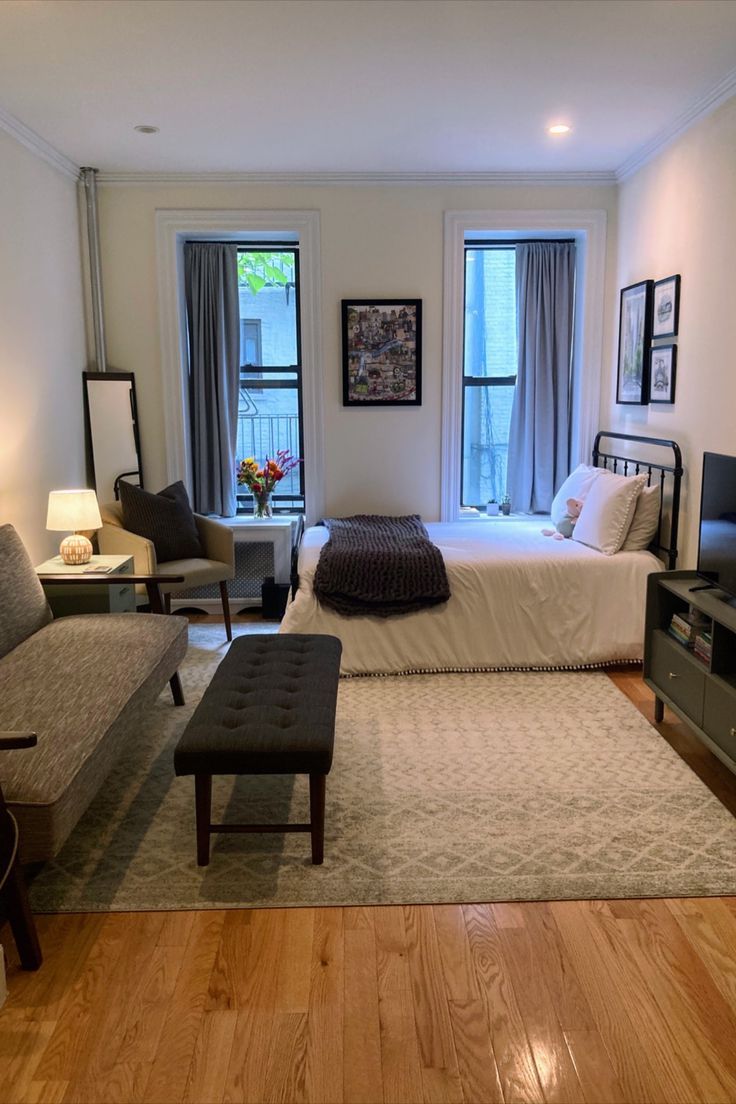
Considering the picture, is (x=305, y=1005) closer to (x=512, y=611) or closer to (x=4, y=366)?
(x=512, y=611)

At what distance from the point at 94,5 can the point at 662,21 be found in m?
1.98

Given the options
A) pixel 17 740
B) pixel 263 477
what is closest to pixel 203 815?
pixel 17 740

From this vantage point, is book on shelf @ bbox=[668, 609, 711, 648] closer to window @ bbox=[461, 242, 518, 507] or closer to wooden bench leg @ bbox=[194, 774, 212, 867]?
wooden bench leg @ bbox=[194, 774, 212, 867]

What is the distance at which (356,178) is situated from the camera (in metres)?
4.95

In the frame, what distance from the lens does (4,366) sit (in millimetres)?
3875

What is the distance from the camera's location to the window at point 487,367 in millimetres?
5426

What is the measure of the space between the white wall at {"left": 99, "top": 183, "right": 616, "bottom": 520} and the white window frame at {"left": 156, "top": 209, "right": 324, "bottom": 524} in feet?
0.18

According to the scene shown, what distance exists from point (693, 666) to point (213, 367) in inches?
139

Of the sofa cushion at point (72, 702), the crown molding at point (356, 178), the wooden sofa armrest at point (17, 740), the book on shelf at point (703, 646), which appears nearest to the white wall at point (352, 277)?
the crown molding at point (356, 178)

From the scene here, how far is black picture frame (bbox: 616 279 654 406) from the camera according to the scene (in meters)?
4.54

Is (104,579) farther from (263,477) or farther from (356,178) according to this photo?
(356,178)

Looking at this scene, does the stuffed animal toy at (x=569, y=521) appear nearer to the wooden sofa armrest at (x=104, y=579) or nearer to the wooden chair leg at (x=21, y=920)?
the wooden sofa armrest at (x=104, y=579)

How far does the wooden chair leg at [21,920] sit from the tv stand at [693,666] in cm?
219

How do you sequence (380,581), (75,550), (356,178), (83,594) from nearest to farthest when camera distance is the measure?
1. (83,594)
2. (75,550)
3. (380,581)
4. (356,178)
